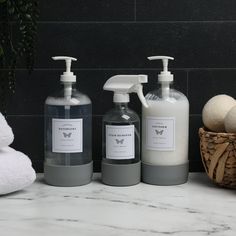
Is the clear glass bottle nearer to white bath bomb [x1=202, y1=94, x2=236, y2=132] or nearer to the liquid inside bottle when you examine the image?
the liquid inside bottle

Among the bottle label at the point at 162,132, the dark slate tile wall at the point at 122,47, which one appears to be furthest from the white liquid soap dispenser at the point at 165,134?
the dark slate tile wall at the point at 122,47

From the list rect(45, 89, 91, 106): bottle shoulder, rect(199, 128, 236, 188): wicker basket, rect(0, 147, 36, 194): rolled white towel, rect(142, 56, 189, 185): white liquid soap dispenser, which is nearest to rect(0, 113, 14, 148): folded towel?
rect(0, 147, 36, 194): rolled white towel

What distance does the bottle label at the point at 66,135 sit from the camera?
1.02 m

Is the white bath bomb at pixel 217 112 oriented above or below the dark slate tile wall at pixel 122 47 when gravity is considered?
below

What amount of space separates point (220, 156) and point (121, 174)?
0.68 ft

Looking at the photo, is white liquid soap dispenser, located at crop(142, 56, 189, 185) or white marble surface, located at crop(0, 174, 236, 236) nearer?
white marble surface, located at crop(0, 174, 236, 236)

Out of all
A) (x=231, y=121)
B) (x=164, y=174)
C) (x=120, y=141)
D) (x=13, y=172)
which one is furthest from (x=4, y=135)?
(x=231, y=121)

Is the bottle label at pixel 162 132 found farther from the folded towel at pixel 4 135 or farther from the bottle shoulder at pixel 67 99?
the folded towel at pixel 4 135

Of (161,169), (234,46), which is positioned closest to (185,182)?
(161,169)

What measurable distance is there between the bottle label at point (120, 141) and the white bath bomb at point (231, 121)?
19cm

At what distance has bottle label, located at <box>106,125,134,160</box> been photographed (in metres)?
1.02

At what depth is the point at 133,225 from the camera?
2.64ft

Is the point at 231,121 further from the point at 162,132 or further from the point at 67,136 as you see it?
the point at 67,136

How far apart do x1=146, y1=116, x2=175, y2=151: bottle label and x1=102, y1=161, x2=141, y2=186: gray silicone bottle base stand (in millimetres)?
63
